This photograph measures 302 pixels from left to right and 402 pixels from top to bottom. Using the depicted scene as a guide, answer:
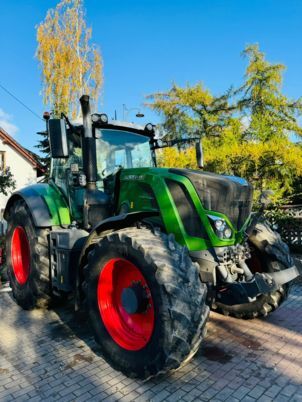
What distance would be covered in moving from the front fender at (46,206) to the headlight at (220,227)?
2.09m

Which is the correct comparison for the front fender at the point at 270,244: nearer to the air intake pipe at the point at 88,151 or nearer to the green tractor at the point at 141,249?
the green tractor at the point at 141,249

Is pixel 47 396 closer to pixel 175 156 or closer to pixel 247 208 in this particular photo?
pixel 247 208

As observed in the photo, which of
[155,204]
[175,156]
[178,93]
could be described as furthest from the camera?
[178,93]

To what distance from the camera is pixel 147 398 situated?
2754 millimetres

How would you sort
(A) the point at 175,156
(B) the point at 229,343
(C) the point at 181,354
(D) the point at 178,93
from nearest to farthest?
(C) the point at 181,354 → (B) the point at 229,343 → (A) the point at 175,156 → (D) the point at 178,93

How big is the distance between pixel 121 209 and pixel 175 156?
9024 mm

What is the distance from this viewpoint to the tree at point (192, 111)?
Result: 553 inches

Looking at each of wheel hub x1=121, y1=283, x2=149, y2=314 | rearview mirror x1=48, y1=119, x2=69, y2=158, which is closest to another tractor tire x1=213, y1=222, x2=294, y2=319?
wheel hub x1=121, y1=283, x2=149, y2=314

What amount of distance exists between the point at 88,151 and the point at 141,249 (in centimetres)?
153

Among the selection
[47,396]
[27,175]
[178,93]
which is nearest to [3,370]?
[47,396]

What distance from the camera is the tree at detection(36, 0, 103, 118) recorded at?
18062mm

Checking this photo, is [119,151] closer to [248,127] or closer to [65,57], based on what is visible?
[248,127]

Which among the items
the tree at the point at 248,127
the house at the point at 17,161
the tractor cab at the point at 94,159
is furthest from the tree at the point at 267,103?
→ the house at the point at 17,161

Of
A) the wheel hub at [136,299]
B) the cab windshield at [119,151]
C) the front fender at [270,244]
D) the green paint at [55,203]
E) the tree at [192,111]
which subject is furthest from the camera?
the tree at [192,111]
